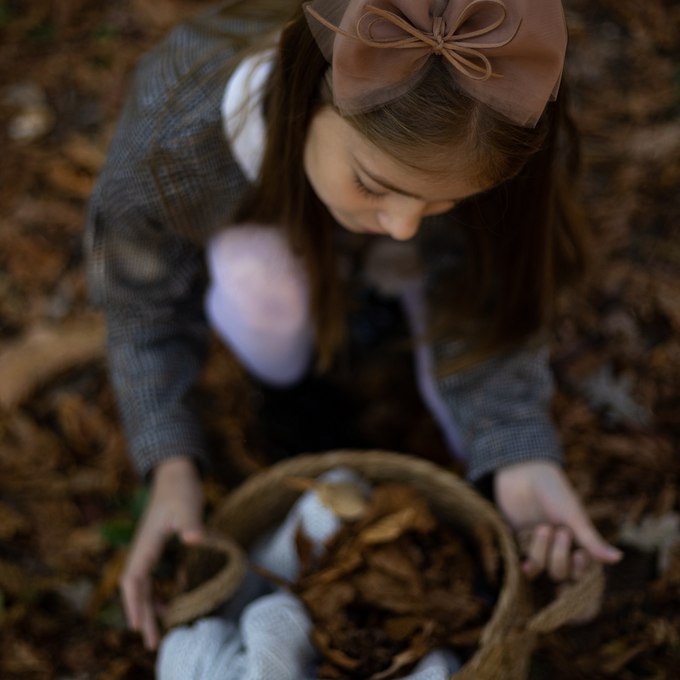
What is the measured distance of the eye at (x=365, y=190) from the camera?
994 mm

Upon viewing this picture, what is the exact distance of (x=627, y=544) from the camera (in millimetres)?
1557

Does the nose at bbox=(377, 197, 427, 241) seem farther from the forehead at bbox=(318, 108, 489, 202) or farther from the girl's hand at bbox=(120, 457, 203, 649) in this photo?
the girl's hand at bbox=(120, 457, 203, 649)

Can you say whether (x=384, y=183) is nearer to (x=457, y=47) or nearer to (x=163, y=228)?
(x=457, y=47)

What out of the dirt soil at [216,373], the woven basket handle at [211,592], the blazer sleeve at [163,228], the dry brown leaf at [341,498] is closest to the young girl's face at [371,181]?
the blazer sleeve at [163,228]

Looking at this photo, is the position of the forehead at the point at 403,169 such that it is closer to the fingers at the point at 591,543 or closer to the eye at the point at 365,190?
the eye at the point at 365,190

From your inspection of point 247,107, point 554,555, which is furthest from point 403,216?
point 554,555

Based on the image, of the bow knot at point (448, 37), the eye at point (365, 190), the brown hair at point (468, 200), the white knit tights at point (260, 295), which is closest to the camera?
the bow knot at point (448, 37)

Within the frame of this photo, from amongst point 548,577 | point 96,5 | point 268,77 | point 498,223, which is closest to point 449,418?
point 548,577

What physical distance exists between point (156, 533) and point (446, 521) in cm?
50

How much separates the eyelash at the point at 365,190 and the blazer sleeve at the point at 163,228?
30 cm

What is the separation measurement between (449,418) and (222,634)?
2.03 feet

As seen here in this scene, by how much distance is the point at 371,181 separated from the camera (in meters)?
0.98

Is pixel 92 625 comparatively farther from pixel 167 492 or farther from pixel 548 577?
pixel 548 577

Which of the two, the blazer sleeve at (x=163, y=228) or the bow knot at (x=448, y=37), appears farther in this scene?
the blazer sleeve at (x=163, y=228)
